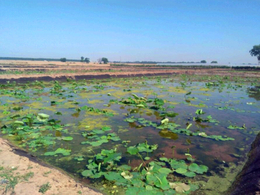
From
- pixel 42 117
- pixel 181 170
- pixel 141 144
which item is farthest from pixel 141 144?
pixel 42 117

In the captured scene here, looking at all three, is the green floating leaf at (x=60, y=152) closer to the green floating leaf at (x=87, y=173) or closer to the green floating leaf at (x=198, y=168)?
the green floating leaf at (x=87, y=173)

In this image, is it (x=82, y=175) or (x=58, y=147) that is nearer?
(x=82, y=175)

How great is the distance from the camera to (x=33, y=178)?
133 inches

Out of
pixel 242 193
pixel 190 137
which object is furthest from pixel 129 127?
pixel 242 193

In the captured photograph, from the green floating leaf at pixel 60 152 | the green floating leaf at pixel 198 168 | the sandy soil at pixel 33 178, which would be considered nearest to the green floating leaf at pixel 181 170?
the green floating leaf at pixel 198 168

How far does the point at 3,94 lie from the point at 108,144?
416 inches

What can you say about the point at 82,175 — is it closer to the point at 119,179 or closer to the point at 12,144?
the point at 119,179

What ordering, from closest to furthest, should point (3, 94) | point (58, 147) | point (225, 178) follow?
point (225, 178) < point (58, 147) < point (3, 94)

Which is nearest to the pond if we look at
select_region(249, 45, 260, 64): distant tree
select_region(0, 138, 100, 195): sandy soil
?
select_region(0, 138, 100, 195): sandy soil

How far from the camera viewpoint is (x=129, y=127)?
6.52 meters

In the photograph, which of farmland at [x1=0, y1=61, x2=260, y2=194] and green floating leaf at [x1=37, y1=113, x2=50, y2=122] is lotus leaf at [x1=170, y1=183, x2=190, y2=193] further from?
→ green floating leaf at [x1=37, y1=113, x2=50, y2=122]

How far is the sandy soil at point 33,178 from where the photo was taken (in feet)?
10.0

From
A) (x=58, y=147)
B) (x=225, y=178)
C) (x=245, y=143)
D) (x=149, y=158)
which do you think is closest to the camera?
(x=225, y=178)

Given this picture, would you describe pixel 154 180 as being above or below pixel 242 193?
below
